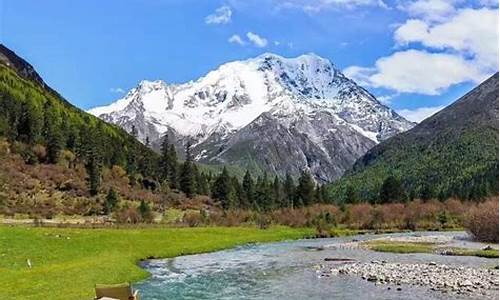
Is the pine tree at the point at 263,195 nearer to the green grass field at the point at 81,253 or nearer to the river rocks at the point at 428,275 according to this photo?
the green grass field at the point at 81,253

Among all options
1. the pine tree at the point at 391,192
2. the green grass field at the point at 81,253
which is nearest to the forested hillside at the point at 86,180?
the pine tree at the point at 391,192

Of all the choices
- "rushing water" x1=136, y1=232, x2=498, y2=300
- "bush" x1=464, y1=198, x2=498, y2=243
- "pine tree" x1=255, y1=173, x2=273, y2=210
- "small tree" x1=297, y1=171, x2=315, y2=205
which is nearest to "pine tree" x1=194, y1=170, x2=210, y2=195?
"pine tree" x1=255, y1=173, x2=273, y2=210

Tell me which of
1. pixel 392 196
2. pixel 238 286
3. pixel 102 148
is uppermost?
pixel 102 148

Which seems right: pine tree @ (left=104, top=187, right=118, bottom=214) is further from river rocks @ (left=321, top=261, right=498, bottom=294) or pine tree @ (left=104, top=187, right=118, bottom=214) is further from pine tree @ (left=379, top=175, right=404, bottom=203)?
pine tree @ (left=379, top=175, right=404, bottom=203)

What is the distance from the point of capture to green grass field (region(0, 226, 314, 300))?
38.6 metres

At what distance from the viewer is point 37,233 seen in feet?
227

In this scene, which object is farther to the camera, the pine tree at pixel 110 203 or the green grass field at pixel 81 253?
the pine tree at pixel 110 203

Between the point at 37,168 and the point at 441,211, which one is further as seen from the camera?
the point at 37,168

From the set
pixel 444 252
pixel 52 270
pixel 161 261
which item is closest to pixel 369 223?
pixel 444 252

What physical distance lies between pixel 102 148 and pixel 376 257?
137m

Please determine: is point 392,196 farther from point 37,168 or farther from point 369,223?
point 37,168

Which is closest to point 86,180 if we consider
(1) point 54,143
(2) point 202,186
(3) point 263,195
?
(1) point 54,143

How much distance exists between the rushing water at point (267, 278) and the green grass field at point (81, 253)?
11.6 feet

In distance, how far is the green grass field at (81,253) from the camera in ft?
127
